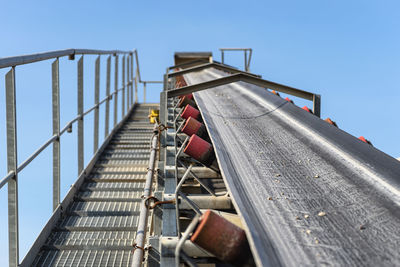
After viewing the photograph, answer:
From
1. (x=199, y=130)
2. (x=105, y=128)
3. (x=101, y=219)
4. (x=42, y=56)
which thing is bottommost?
(x=101, y=219)

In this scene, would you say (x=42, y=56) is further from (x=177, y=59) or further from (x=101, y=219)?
(x=177, y=59)

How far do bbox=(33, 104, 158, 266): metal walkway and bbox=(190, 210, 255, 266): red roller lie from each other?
4.34 m

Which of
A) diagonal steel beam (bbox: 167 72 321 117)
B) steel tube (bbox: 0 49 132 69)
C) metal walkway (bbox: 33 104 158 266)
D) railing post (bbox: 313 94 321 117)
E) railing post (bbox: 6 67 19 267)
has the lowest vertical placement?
metal walkway (bbox: 33 104 158 266)

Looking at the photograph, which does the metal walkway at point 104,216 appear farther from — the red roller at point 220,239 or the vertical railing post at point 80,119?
the red roller at point 220,239

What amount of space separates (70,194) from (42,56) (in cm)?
295

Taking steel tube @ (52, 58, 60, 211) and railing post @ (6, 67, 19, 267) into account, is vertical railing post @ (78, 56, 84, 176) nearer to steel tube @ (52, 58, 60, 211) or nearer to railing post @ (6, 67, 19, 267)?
steel tube @ (52, 58, 60, 211)

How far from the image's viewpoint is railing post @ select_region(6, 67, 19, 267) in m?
5.52

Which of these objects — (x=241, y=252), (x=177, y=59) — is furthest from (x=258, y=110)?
(x=177, y=59)

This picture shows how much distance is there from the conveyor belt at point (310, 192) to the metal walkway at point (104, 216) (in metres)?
2.76

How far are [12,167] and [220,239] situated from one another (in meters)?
4.21

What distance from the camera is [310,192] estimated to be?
10.9 feet

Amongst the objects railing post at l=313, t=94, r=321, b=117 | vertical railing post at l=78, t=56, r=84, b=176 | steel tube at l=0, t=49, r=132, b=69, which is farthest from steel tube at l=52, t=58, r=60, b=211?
railing post at l=313, t=94, r=321, b=117

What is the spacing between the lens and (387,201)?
3.01 meters

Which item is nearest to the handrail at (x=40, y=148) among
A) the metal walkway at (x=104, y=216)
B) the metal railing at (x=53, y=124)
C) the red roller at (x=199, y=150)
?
the metal railing at (x=53, y=124)
